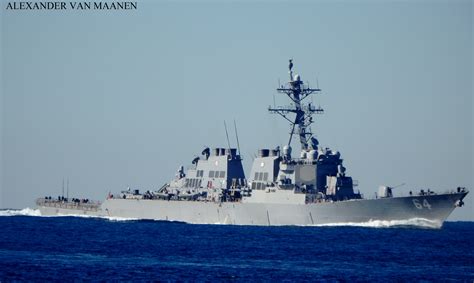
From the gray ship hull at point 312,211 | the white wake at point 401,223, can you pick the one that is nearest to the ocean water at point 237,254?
the white wake at point 401,223

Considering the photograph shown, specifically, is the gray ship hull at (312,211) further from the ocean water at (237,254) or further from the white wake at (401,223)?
the ocean water at (237,254)

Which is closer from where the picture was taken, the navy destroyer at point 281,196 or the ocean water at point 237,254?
the ocean water at point 237,254

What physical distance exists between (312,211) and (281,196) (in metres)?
3.18

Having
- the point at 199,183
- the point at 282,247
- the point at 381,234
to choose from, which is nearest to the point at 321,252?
the point at 282,247

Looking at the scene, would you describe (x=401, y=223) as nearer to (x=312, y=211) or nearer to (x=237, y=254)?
(x=312, y=211)

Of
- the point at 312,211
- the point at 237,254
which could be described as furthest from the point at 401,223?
the point at 237,254

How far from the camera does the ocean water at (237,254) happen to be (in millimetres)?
34469

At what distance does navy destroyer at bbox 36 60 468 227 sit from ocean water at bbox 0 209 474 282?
1150 mm

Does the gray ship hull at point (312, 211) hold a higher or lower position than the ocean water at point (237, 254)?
higher

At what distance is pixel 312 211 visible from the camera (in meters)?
54.2

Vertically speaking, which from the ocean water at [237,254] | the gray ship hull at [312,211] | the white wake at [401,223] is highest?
the gray ship hull at [312,211]

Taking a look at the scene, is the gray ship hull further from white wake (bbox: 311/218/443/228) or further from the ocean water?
the ocean water

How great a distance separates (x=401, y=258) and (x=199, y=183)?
3059cm

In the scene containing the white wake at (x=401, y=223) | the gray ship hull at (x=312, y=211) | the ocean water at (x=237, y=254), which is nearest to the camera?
the ocean water at (x=237, y=254)
